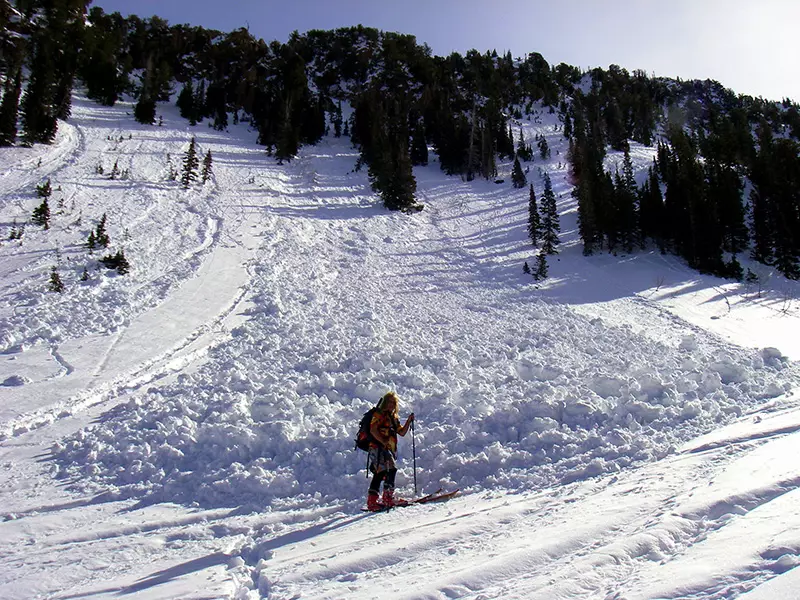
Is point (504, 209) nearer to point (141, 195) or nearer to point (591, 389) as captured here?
point (141, 195)

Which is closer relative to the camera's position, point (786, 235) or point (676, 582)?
point (676, 582)

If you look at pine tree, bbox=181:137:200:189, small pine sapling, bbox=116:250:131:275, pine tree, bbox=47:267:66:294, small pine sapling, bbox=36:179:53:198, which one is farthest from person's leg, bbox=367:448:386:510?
pine tree, bbox=181:137:200:189

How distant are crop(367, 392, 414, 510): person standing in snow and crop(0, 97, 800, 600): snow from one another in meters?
0.32

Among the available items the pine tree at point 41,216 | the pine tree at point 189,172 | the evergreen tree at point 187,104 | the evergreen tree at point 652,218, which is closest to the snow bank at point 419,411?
the pine tree at point 41,216

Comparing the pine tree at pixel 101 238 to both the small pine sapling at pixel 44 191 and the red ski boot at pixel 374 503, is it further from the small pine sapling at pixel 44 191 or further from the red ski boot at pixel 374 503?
the red ski boot at pixel 374 503

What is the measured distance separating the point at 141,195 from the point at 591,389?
20.6m

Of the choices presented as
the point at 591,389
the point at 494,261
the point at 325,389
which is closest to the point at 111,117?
the point at 494,261

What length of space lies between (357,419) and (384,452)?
6.55 ft

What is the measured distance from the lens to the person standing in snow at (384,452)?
627 centimetres

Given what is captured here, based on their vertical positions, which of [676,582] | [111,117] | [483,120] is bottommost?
[676,582]

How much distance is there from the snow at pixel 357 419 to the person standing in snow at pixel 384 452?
0.32 m

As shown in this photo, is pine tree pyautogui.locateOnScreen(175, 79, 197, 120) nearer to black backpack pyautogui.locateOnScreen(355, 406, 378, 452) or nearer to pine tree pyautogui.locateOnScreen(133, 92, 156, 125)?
pine tree pyautogui.locateOnScreen(133, 92, 156, 125)

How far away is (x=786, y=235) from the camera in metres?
24.8

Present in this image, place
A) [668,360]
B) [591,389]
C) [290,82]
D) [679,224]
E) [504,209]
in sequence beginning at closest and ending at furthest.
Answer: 1. [591,389]
2. [668,360]
3. [679,224]
4. [504,209]
5. [290,82]
